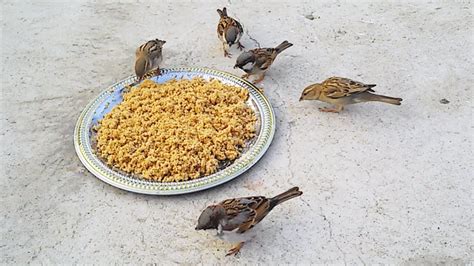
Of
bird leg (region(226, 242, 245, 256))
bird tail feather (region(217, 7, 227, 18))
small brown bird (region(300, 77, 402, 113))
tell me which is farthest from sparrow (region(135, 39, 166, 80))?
bird leg (region(226, 242, 245, 256))

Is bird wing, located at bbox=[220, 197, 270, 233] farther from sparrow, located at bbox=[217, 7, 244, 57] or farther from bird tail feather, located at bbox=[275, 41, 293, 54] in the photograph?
sparrow, located at bbox=[217, 7, 244, 57]

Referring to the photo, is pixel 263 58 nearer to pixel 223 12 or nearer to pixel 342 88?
pixel 342 88

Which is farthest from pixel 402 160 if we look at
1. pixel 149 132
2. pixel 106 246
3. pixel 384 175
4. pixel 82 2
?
pixel 82 2

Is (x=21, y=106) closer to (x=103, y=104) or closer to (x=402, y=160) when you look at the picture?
(x=103, y=104)

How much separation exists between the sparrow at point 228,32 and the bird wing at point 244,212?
5.88ft

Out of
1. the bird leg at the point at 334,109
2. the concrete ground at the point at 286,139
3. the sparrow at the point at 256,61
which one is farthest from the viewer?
the sparrow at the point at 256,61

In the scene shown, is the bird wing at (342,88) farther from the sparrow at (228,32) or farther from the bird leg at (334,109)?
the sparrow at (228,32)

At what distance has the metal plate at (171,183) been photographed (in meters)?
3.35

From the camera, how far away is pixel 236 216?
2967mm

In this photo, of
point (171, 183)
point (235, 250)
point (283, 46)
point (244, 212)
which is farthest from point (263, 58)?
point (235, 250)

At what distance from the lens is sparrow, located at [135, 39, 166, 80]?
4176 millimetres

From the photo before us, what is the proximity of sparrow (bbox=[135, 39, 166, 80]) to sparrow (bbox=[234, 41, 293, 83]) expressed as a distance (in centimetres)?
61

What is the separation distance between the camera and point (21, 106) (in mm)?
4195

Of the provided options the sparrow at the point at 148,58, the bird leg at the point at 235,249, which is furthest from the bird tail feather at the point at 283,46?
the bird leg at the point at 235,249
